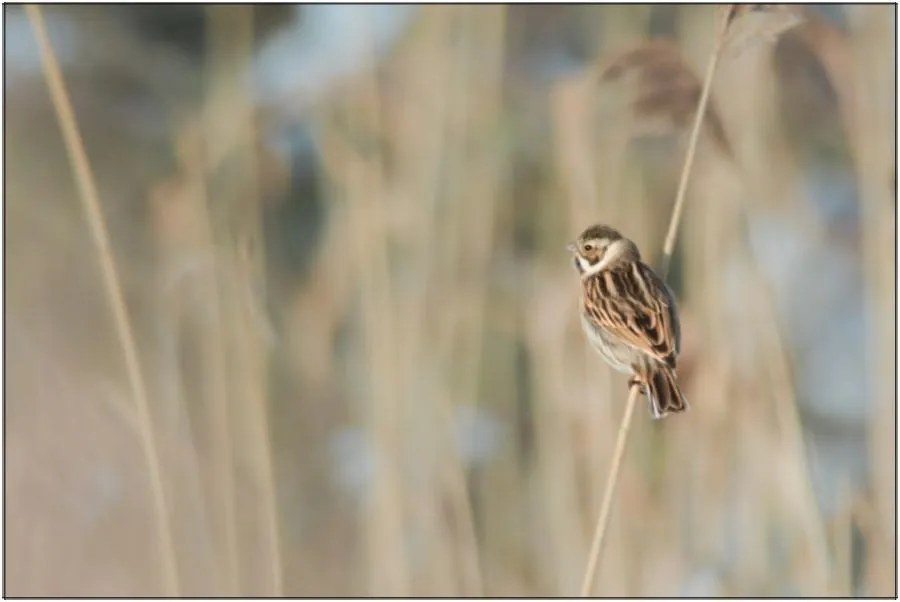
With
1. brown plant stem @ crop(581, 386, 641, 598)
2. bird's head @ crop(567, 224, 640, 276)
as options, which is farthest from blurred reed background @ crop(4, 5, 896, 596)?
brown plant stem @ crop(581, 386, 641, 598)

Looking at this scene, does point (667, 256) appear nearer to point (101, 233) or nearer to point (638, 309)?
point (638, 309)

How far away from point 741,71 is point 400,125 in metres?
0.72

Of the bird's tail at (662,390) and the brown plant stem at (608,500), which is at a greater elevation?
the bird's tail at (662,390)

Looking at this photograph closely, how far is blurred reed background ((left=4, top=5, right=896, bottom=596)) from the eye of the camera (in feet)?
6.81

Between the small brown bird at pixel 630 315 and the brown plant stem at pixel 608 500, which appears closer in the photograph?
the brown plant stem at pixel 608 500

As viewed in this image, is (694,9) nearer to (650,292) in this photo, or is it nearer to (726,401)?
(726,401)

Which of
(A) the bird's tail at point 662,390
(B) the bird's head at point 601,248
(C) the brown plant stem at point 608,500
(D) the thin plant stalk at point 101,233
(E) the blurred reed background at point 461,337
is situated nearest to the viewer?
(D) the thin plant stalk at point 101,233

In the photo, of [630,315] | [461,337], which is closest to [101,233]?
[630,315]

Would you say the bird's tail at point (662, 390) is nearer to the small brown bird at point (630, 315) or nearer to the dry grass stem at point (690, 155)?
the small brown bird at point (630, 315)

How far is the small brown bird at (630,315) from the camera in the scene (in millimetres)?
1820

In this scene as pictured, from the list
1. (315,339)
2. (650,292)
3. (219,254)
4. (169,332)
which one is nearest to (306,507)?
(315,339)

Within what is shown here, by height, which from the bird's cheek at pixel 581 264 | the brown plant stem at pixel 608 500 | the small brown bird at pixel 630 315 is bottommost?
the brown plant stem at pixel 608 500

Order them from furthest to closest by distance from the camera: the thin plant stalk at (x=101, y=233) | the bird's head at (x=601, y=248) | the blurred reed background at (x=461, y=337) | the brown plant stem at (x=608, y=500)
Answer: the blurred reed background at (x=461, y=337), the bird's head at (x=601, y=248), the brown plant stem at (x=608, y=500), the thin plant stalk at (x=101, y=233)

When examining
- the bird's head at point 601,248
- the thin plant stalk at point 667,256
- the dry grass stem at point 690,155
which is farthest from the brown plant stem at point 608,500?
the bird's head at point 601,248
